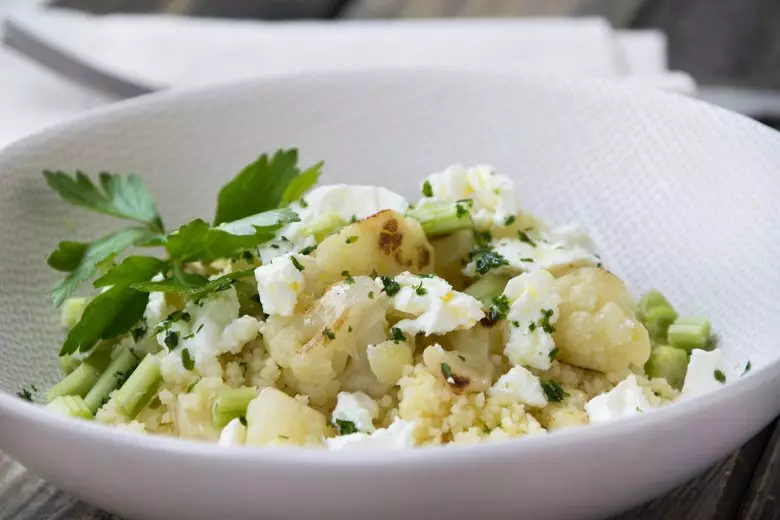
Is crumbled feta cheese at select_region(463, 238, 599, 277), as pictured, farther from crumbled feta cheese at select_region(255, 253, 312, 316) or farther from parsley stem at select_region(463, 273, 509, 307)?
crumbled feta cheese at select_region(255, 253, 312, 316)

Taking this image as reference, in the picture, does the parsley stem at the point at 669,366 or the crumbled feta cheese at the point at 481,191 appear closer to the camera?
the parsley stem at the point at 669,366

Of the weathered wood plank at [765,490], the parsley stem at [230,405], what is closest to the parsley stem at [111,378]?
the parsley stem at [230,405]

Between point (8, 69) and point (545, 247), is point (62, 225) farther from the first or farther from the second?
point (8, 69)

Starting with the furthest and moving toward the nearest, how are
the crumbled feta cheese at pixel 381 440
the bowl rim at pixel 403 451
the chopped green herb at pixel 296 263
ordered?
the chopped green herb at pixel 296 263 → the crumbled feta cheese at pixel 381 440 → the bowl rim at pixel 403 451

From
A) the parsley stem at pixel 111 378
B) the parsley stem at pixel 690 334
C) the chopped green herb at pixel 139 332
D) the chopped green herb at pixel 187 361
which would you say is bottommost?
the parsley stem at pixel 111 378

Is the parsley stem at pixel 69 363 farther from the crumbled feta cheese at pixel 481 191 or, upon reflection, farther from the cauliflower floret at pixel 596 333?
the cauliflower floret at pixel 596 333

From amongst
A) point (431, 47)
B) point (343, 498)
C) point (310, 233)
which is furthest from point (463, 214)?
point (431, 47)

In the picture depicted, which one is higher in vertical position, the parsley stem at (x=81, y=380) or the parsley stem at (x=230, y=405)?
the parsley stem at (x=230, y=405)
